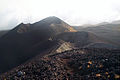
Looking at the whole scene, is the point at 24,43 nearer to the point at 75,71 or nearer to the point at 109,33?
the point at 109,33

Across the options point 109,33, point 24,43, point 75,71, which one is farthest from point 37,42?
point 75,71

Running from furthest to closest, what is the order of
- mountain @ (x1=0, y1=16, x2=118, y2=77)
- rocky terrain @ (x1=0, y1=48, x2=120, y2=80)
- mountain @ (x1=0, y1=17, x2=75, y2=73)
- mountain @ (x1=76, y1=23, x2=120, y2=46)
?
mountain @ (x1=76, y1=23, x2=120, y2=46)
mountain @ (x1=0, y1=17, x2=75, y2=73)
mountain @ (x1=0, y1=16, x2=118, y2=77)
rocky terrain @ (x1=0, y1=48, x2=120, y2=80)

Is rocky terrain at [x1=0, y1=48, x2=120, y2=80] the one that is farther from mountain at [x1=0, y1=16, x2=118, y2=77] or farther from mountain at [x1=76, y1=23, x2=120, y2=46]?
mountain at [x1=76, y1=23, x2=120, y2=46]

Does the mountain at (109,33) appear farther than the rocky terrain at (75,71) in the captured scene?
Yes

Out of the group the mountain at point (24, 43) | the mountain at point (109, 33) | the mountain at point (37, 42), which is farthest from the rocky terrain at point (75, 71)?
the mountain at point (109, 33)

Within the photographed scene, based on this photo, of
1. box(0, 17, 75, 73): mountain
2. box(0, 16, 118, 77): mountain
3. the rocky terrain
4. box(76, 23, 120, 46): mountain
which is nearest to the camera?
the rocky terrain

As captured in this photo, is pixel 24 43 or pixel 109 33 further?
pixel 109 33

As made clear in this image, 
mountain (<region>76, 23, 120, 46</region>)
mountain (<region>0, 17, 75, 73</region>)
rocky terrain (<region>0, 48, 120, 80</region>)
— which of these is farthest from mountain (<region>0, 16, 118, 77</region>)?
rocky terrain (<region>0, 48, 120, 80</region>)

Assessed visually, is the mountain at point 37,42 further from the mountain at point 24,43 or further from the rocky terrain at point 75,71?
the rocky terrain at point 75,71
